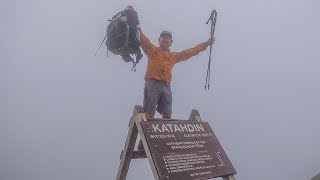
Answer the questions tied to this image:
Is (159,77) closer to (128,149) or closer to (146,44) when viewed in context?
(146,44)

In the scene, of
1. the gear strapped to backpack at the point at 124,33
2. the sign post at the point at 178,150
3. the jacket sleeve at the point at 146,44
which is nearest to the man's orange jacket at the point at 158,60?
the jacket sleeve at the point at 146,44

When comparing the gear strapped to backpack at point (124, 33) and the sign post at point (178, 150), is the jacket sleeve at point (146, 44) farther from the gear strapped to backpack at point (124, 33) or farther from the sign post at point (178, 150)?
the sign post at point (178, 150)

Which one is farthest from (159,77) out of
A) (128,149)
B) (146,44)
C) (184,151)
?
(184,151)

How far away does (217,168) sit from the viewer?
16.2ft

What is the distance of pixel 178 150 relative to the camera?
479cm

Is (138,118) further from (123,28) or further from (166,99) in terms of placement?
(123,28)

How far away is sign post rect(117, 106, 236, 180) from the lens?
446 cm

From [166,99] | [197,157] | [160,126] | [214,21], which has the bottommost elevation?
[197,157]

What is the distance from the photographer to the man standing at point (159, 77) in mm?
6265

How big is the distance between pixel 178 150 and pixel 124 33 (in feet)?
8.10

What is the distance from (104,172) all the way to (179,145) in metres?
197

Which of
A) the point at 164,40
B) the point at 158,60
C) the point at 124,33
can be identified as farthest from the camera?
the point at 164,40

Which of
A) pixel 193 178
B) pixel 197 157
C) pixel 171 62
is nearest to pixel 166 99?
pixel 171 62

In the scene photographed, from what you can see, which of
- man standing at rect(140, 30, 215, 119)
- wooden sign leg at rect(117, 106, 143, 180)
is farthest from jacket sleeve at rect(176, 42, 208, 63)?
→ wooden sign leg at rect(117, 106, 143, 180)
